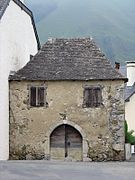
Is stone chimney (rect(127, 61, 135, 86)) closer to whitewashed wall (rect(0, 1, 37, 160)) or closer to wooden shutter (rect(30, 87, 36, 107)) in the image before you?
whitewashed wall (rect(0, 1, 37, 160))

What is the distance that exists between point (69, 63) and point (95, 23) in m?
121

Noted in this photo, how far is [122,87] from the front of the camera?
30078mm

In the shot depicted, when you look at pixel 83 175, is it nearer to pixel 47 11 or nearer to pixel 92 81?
A: pixel 92 81

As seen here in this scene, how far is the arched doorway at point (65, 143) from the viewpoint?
3036cm

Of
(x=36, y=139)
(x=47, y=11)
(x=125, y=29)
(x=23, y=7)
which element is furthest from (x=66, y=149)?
(x=47, y=11)

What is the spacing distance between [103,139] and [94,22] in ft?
410

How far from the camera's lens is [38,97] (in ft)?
99.8

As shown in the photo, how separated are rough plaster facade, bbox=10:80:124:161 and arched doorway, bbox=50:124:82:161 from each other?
0.31 meters

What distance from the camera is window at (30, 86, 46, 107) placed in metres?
30.4

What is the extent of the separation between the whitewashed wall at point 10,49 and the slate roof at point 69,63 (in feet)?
3.04

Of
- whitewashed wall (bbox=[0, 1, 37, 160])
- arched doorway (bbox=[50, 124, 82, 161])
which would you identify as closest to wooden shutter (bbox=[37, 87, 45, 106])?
arched doorway (bbox=[50, 124, 82, 161])

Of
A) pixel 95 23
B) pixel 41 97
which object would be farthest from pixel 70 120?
pixel 95 23

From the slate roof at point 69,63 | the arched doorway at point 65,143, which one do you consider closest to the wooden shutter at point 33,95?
the slate roof at point 69,63

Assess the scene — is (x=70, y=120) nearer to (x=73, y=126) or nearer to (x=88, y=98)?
(x=73, y=126)
